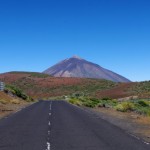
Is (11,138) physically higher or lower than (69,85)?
lower

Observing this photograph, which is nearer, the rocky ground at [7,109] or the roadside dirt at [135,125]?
the roadside dirt at [135,125]

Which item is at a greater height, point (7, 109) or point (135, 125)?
point (7, 109)

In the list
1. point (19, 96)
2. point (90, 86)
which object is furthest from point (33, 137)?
point (90, 86)

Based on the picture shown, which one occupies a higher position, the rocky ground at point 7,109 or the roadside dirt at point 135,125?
the rocky ground at point 7,109

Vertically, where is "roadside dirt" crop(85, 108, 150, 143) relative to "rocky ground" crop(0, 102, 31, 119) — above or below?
below

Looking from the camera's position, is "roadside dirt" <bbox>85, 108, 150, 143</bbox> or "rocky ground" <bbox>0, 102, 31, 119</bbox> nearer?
"roadside dirt" <bbox>85, 108, 150, 143</bbox>

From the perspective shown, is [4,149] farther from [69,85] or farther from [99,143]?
[69,85]

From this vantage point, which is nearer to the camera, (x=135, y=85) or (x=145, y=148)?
(x=145, y=148)

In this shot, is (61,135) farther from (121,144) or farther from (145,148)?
(145,148)

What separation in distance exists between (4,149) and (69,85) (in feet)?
597

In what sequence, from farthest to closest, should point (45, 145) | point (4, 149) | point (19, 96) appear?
point (19, 96), point (45, 145), point (4, 149)

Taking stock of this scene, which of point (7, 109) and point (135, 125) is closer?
point (135, 125)

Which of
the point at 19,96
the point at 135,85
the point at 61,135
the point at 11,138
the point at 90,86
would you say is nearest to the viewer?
the point at 11,138

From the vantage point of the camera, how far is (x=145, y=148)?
16.2 m
